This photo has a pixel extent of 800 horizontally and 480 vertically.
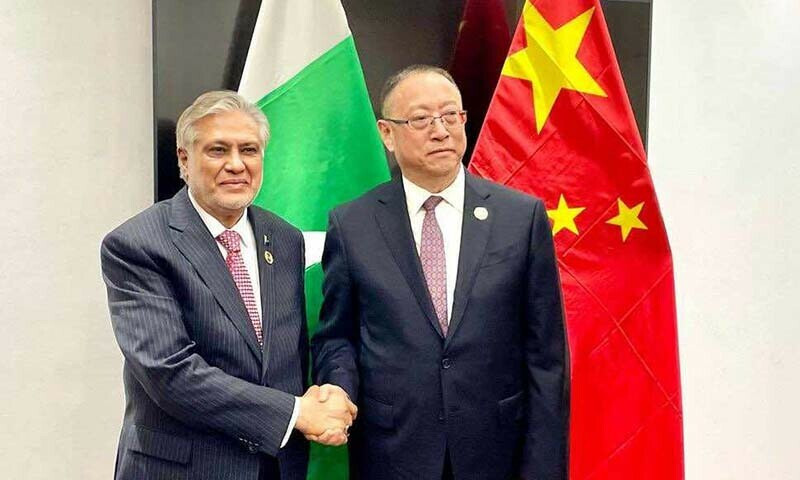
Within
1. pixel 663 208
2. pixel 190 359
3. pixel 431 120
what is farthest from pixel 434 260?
pixel 663 208

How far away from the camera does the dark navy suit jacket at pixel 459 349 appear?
1670 millimetres

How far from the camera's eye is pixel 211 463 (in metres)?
1.58

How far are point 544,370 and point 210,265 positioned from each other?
73cm

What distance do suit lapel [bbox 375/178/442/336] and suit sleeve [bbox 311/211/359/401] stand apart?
10 cm

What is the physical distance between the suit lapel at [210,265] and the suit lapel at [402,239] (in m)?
0.34

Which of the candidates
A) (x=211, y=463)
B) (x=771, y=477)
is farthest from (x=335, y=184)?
(x=771, y=477)

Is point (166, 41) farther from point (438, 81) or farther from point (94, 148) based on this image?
point (438, 81)

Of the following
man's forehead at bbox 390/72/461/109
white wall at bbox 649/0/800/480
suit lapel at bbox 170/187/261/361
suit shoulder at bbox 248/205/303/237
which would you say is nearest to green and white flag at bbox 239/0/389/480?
suit shoulder at bbox 248/205/303/237

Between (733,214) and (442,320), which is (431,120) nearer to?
(442,320)

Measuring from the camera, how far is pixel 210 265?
63.5 inches

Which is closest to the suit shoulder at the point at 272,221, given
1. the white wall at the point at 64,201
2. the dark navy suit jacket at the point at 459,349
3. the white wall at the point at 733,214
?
the dark navy suit jacket at the point at 459,349

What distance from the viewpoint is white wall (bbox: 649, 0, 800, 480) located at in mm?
2697

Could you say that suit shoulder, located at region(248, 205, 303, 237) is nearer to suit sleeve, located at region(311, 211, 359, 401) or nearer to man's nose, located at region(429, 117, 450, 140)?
suit sleeve, located at region(311, 211, 359, 401)

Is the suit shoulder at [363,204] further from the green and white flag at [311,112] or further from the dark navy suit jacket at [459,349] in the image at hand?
the green and white flag at [311,112]
